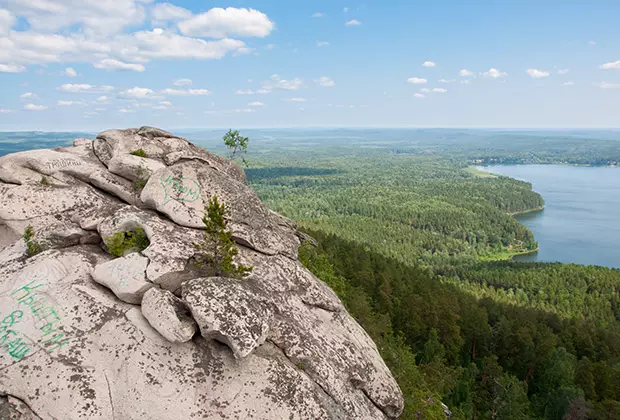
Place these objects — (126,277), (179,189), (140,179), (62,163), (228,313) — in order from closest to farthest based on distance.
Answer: (228,313) < (126,277) < (179,189) < (140,179) < (62,163)

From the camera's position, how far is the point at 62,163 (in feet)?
47.4

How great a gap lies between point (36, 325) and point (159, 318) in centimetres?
282

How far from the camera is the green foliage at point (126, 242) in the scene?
11.1 meters

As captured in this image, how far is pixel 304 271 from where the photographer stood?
1346cm

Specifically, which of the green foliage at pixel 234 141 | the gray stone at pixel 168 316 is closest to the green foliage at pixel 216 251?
the gray stone at pixel 168 316

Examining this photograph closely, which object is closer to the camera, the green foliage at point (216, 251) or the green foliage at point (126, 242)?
the green foliage at point (216, 251)

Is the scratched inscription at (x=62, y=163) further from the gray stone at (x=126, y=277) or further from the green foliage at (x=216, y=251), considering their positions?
the green foliage at (x=216, y=251)

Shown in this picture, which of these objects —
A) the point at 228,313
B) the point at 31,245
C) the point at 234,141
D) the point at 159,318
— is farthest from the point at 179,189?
the point at 234,141

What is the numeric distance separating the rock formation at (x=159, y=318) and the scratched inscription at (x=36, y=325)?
1.0 inches

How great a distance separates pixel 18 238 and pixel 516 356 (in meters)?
36.5

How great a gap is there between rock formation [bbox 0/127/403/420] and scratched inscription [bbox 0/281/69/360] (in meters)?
0.03

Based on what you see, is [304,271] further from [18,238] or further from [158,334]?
[18,238]

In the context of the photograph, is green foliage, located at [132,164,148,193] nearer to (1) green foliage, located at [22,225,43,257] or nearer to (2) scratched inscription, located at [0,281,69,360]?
(1) green foliage, located at [22,225,43,257]

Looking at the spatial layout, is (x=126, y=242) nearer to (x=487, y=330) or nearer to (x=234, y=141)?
(x=234, y=141)
